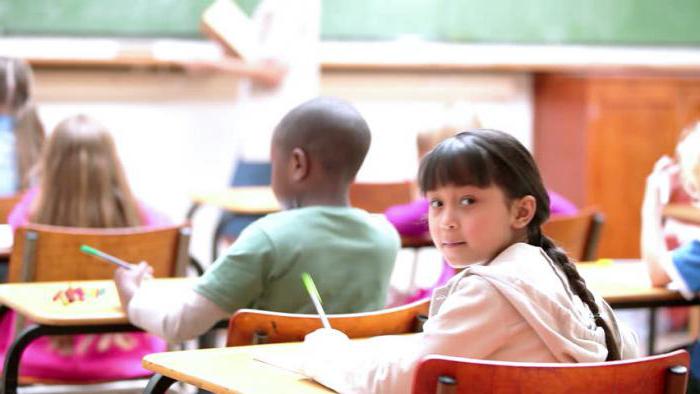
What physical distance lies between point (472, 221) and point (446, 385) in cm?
32

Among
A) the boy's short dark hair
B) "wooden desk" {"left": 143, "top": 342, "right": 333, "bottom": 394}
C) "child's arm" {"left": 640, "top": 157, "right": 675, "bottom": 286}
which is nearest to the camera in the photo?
"wooden desk" {"left": 143, "top": 342, "right": 333, "bottom": 394}

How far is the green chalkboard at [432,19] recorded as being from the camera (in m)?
6.18

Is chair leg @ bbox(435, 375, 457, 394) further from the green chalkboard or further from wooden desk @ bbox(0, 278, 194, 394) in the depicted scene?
the green chalkboard

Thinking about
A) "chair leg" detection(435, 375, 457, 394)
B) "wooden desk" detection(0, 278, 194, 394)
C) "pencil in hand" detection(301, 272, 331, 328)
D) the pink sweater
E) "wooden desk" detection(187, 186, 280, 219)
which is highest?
"chair leg" detection(435, 375, 457, 394)

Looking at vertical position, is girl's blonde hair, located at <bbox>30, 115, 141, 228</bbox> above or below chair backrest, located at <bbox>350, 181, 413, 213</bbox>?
above

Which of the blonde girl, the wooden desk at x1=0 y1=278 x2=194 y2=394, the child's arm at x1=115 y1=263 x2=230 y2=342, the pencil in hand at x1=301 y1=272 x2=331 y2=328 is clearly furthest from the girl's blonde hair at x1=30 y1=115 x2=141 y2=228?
the pencil in hand at x1=301 y1=272 x2=331 y2=328

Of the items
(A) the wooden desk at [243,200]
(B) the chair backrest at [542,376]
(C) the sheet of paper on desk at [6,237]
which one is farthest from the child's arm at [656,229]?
(C) the sheet of paper on desk at [6,237]

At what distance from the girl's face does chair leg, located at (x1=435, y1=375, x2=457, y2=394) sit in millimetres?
295

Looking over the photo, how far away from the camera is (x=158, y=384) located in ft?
6.72

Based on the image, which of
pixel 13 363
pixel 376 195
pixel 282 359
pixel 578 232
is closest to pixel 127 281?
pixel 13 363

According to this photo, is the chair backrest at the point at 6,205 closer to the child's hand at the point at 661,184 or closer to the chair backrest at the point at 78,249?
the chair backrest at the point at 78,249

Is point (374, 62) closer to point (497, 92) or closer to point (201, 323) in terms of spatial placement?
point (497, 92)

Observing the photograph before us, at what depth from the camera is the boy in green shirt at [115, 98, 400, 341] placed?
7.88 feet

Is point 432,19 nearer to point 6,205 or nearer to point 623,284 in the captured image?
point 6,205
